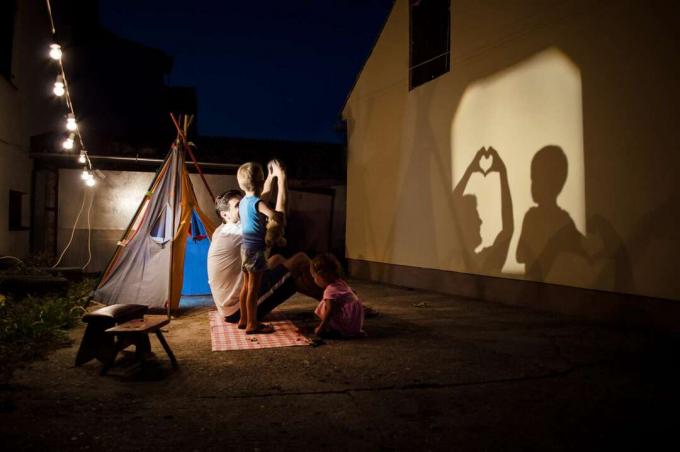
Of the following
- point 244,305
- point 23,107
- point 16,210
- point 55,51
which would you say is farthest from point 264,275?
point 23,107

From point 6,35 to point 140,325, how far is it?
740 centimetres

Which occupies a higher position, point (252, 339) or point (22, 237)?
point (22, 237)

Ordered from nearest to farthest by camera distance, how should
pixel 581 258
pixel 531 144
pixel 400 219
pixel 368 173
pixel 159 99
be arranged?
pixel 581 258, pixel 531 144, pixel 400 219, pixel 368 173, pixel 159 99

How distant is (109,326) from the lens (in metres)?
3.76

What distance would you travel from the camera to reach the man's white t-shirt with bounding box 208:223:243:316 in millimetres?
5586

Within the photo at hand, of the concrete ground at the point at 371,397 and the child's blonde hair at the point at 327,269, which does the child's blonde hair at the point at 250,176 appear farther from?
the concrete ground at the point at 371,397

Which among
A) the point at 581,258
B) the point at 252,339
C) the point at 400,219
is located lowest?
the point at 252,339

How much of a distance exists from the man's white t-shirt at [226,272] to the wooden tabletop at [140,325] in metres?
1.66

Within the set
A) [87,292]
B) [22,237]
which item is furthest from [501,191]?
[22,237]

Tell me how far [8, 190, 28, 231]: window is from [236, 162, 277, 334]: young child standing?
634cm

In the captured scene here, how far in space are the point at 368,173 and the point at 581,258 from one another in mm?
5642

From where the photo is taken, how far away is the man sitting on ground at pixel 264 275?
5.27 meters

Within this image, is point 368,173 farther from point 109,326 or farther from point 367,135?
point 109,326

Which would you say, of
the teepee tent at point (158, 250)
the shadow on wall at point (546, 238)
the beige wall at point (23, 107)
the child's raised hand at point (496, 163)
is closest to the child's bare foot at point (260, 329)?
the teepee tent at point (158, 250)
